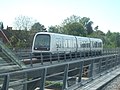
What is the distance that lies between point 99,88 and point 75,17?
5184 inches

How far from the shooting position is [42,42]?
35250mm

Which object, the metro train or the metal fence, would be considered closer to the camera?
the metal fence

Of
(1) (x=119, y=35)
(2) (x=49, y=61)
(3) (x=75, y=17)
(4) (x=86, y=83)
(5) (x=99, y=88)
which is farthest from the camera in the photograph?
(1) (x=119, y=35)

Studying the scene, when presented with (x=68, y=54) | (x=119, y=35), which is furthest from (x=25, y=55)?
(x=119, y=35)

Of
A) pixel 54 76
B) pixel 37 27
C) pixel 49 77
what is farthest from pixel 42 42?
pixel 37 27

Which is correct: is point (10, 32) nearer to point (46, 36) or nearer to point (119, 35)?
point (46, 36)

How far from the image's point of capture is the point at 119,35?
158m

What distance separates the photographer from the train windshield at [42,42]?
113 feet

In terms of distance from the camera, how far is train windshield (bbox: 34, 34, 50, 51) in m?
34.5

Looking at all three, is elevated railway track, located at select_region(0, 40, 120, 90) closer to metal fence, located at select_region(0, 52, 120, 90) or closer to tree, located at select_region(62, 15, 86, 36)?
metal fence, located at select_region(0, 52, 120, 90)

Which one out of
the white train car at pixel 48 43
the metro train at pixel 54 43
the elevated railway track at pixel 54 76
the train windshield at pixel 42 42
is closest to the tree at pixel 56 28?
the metro train at pixel 54 43

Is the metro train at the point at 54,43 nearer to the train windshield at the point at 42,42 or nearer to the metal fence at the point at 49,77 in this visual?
the train windshield at the point at 42,42

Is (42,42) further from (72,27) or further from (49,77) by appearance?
(72,27)

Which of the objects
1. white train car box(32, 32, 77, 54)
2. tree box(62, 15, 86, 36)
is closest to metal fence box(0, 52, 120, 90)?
white train car box(32, 32, 77, 54)
